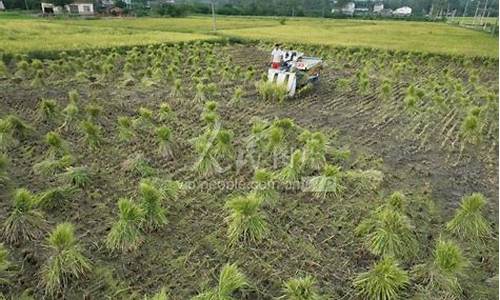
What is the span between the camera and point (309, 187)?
20.5 ft

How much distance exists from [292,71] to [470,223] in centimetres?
765

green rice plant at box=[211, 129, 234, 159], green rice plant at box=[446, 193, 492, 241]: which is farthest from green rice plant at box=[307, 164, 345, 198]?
green rice plant at box=[211, 129, 234, 159]

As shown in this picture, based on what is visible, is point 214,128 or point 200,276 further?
point 214,128

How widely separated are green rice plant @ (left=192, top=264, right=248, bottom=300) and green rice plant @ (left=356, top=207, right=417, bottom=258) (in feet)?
6.11

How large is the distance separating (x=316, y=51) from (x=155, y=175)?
1744 cm

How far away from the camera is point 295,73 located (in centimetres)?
1180

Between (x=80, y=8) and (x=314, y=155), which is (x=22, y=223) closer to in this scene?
(x=314, y=155)

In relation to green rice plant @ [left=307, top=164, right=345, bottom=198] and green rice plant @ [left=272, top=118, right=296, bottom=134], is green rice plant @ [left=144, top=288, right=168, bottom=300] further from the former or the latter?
green rice plant @ [left=272, top=118, right=296, bottom=134]

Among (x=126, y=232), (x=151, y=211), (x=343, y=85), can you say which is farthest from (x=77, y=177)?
(x=343, y=85)

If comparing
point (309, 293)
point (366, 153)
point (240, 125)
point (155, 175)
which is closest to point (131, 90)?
point (240, 125)

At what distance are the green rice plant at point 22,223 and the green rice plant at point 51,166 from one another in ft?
4.99

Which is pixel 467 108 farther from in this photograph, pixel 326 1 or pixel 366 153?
pixel 326 1

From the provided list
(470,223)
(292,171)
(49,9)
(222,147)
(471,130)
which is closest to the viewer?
(470,223)

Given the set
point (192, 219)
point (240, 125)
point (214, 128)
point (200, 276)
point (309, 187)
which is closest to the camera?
point (200, 276)
